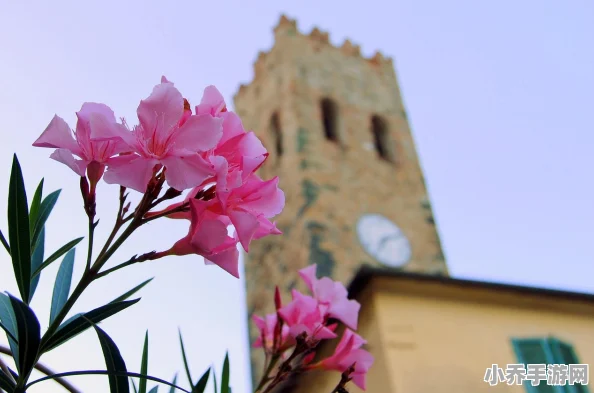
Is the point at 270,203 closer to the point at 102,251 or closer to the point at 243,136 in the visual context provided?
the point at 243,136

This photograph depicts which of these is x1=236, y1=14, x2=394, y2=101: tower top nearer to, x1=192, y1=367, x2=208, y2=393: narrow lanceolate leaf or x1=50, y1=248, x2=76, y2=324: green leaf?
x1=50, y1=248, x2=76, y2=324: green leaf

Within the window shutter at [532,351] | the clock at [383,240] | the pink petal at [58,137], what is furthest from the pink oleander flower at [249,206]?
the clock at [383,240]

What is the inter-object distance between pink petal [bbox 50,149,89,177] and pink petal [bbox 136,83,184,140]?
0.26 ft

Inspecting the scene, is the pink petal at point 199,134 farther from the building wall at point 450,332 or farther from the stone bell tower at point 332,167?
the stone bell tower at point 332,167

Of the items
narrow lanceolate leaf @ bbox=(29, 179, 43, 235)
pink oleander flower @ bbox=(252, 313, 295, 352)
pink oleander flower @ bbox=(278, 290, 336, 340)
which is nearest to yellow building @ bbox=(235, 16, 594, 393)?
pink oleander flower @ bbox=(252, 313, 295, 352)

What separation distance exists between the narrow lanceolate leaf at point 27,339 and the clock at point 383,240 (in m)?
7.93

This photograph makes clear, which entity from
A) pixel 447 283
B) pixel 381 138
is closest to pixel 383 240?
pixel 381 138

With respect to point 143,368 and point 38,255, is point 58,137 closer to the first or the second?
point 38,255

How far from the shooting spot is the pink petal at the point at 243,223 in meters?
0.66

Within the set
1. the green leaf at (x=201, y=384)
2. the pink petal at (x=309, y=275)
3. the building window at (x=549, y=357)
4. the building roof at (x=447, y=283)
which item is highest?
the building roof at (x=447, y=283)

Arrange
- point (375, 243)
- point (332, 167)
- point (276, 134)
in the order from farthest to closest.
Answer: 1. point (276, 134)
2. point (332, 167)
3. point (375, 243)

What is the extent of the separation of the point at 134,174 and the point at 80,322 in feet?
0.58

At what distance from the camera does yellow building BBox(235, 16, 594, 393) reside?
356 cm

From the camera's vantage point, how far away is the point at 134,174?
2.02 ft
